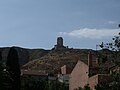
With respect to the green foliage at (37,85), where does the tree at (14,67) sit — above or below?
above

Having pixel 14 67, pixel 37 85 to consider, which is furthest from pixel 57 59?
pixel 14 67

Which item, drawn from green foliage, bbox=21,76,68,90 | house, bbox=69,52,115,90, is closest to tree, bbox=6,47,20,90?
house, bbox=69,52,115,90

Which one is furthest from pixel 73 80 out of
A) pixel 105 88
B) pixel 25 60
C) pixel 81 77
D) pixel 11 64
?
pixel 25 60

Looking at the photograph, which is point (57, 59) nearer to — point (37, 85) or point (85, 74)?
point (37, 85)

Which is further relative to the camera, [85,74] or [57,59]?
[57,59]

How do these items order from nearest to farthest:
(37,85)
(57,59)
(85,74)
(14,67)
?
(14,67) → (85,74) → (37,85) → (57,59)

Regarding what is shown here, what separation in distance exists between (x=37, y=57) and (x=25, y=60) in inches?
211

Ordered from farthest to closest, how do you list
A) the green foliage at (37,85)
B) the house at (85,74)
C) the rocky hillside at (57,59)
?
the rocky hillside at (57,59), the green foliage at (37,85), the house at (85,74)

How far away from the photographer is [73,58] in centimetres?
15138

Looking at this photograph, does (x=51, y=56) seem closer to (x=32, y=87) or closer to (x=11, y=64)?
(x=32, y=87)

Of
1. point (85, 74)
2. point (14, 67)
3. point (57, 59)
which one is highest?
point (14, 67)

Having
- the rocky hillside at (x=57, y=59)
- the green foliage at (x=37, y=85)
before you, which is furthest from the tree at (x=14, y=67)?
the rocky hillside at (x=57, y=59)

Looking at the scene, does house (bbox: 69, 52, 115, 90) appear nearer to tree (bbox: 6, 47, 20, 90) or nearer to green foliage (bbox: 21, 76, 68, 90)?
green foliage (bbox: 21, 76, 68, 90)

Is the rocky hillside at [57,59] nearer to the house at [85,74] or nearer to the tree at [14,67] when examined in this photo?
the house at [85,74]
